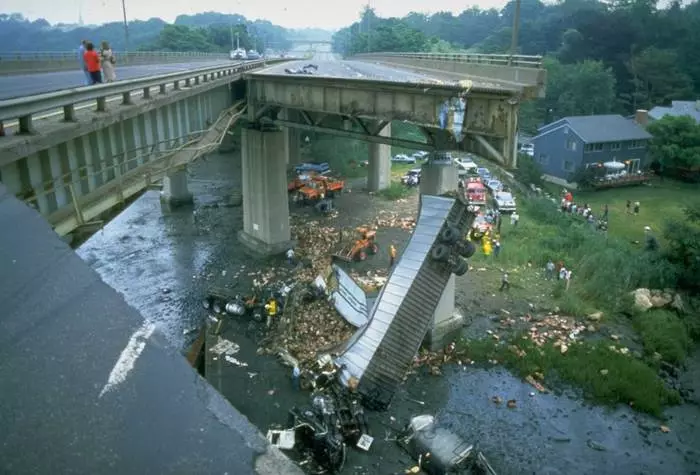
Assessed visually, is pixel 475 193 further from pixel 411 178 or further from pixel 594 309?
pixel 594 309

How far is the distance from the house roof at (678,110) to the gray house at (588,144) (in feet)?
21.6

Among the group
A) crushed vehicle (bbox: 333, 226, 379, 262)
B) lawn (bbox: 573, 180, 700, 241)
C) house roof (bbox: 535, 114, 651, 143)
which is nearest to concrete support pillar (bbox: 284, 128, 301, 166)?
crushed vehicle (bbox: 333, 226, 379, 262)

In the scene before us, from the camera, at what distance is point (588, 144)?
46000 millimetres

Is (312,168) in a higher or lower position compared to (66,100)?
lower

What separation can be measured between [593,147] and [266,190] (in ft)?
110

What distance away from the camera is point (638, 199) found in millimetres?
41406

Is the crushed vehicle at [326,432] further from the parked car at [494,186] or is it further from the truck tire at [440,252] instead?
the parked car at [494,186]

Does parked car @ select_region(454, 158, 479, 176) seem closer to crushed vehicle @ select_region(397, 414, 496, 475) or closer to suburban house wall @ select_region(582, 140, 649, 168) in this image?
suburban house wall @ select_region(582, 140, 649, 168)

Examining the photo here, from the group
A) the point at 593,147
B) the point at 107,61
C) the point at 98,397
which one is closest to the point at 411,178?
the point at 593,147

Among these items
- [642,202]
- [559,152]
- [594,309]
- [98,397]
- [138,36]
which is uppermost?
[138,36]

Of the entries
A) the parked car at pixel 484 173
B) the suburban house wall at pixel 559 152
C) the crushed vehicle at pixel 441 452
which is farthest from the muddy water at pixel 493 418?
the suburban house wall at pixel 559 152

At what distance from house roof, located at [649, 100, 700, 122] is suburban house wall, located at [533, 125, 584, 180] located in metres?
12.9

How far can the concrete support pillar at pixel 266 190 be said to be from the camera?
26.1 m

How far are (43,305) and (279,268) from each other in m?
22.3
